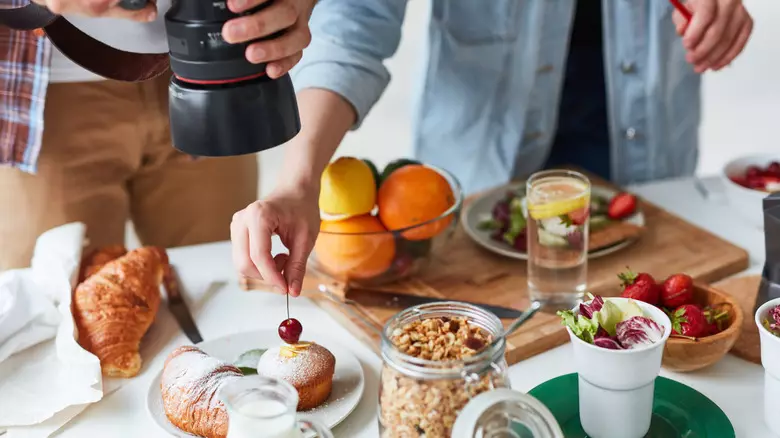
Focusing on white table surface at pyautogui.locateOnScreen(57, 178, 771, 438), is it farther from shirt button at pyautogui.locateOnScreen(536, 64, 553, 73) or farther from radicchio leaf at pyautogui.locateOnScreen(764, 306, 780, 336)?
shirt button at pyautogui.locateOnScreen(536, 64, 553, 73)

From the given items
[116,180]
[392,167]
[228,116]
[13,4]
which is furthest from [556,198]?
[116,180]

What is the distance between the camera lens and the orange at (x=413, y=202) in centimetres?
133

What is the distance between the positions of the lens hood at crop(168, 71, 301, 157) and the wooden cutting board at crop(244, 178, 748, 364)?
0.40m

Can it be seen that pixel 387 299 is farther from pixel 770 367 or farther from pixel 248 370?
pixel 770 367

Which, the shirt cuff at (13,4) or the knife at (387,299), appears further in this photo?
the knife at (387,299)

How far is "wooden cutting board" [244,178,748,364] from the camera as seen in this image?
4.17 feet

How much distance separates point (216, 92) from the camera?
0.89m

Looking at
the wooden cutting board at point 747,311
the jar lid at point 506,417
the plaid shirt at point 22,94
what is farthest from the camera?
the plaid shirt at point 22,94

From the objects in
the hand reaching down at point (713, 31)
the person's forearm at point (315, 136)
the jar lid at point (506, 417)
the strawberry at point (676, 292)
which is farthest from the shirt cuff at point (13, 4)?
the hand reaching down at point (713, 31)

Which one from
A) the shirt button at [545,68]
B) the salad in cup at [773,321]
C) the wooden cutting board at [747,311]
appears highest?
the shirt button at [545,68]

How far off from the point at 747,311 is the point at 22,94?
1.17 metres

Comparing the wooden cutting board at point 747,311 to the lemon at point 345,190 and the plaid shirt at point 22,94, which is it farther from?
the plaid shirt at point 22,94

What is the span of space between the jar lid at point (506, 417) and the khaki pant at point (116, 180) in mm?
999

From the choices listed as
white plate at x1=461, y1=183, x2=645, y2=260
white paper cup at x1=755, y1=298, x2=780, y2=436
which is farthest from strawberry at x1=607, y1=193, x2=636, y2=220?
white paper cup at x1=755, y1=298, x2=780, y2=436
